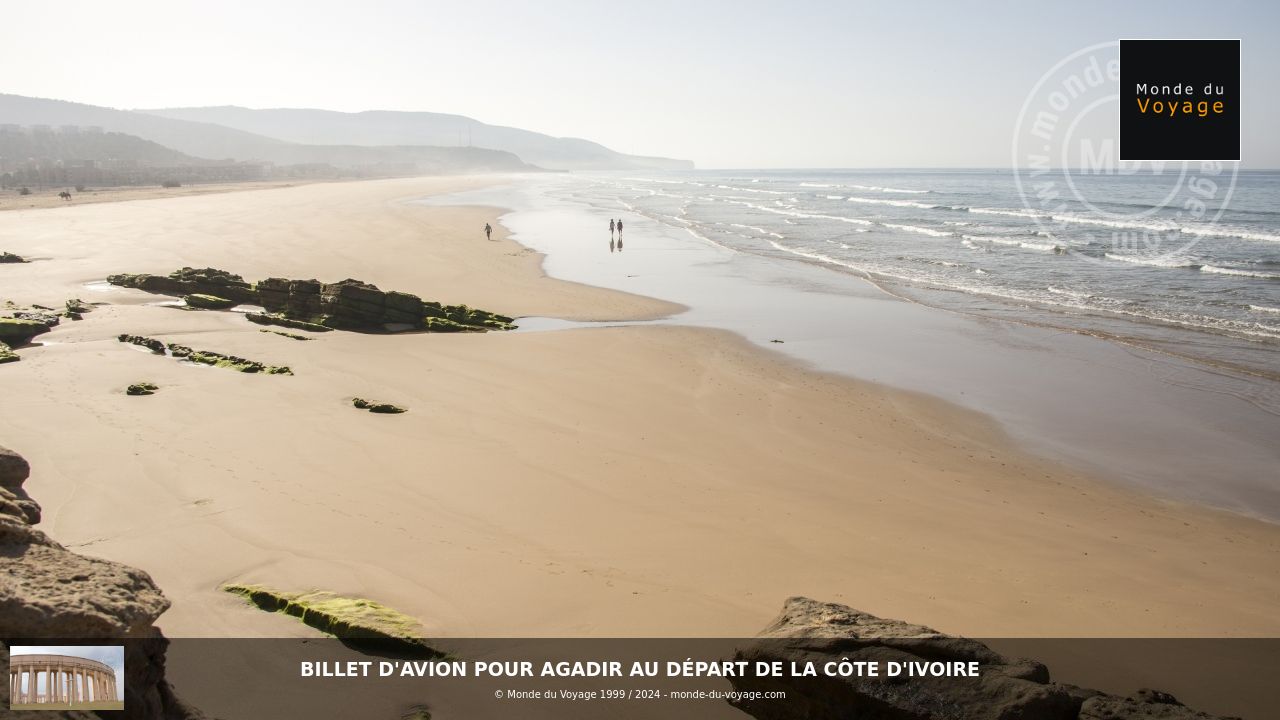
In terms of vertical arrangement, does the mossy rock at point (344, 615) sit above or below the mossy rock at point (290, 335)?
below

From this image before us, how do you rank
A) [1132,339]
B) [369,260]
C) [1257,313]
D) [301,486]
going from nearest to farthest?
[301,486] → [1132,339] → [1257,313] → [369,260]

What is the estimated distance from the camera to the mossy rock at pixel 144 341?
43.1 feet

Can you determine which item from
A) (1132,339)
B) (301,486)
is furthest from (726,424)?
(1132,339)

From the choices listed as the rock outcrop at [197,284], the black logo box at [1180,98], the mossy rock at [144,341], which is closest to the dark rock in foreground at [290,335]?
the mossy rock at [144,341]

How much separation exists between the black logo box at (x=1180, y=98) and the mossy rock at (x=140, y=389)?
22.6 metres

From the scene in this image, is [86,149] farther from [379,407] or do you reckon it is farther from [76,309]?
[379,407]

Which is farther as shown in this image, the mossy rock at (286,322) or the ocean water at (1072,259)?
the ocean water at (1072,259)

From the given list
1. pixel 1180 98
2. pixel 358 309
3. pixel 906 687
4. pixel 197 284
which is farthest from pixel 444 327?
pixel 1180 98

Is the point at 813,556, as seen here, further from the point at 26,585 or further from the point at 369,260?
the point at 369,260

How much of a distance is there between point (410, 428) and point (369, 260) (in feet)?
59.7

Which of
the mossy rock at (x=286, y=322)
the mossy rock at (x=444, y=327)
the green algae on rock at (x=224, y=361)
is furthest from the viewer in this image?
the mossy rock at (x=444, y=327)

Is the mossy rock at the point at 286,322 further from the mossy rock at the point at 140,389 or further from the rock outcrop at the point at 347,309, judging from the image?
the mossy rock at the point at 140,389

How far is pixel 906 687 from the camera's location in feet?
12.9

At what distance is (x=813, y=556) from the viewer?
6844 millimetres
